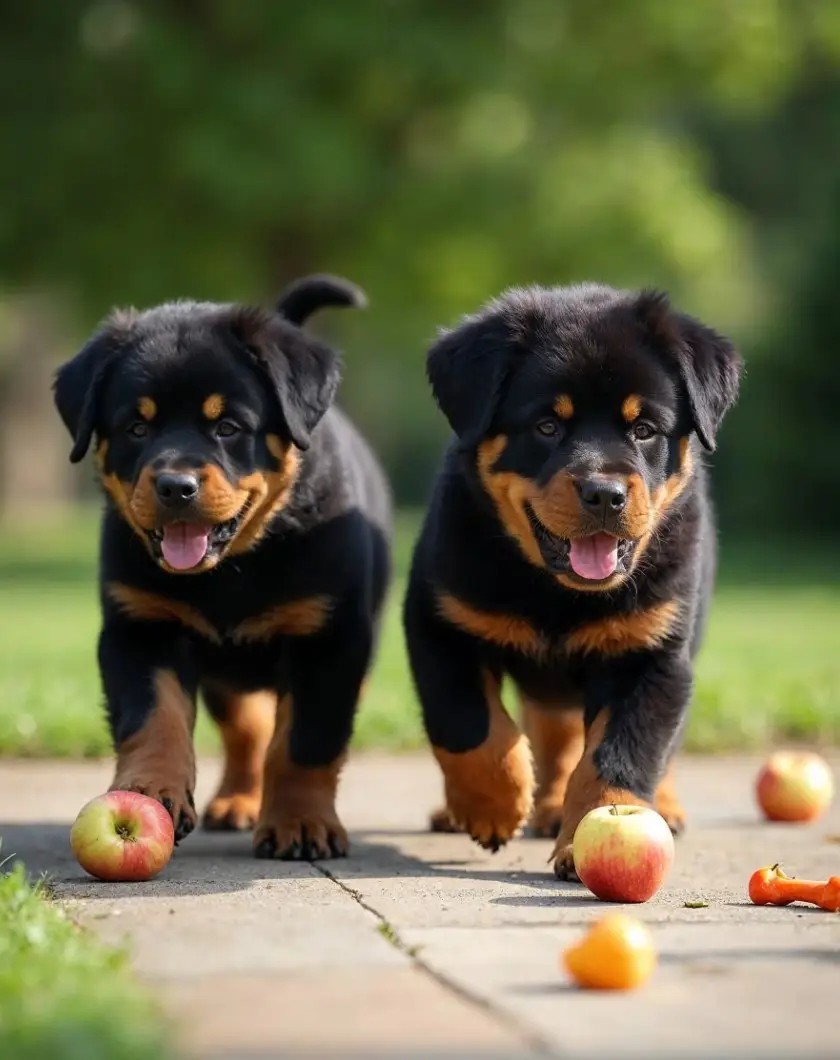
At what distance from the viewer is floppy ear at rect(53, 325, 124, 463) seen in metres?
4.43

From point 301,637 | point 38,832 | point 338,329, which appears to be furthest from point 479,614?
point 338,329

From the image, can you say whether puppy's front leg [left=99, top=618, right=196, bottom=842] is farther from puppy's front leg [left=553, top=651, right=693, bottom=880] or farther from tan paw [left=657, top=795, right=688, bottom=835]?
tan paw [left=657, top=795, right=688, bottom=835]

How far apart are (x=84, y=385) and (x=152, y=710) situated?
839mm

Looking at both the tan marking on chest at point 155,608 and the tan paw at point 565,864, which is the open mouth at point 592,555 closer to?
the tan paw at point 565,864

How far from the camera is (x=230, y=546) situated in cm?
439

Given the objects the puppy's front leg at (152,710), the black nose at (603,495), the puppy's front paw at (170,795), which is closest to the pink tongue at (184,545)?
the puppy's front leg at (152,710)

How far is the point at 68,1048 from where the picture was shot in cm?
221

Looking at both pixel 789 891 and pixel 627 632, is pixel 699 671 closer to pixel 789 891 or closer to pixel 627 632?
pixel 627 632

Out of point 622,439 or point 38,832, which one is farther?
point 38,832

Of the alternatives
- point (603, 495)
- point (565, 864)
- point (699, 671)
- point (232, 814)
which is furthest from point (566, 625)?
point (699, 671)

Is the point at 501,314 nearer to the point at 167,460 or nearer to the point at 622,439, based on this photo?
the point at 622,439

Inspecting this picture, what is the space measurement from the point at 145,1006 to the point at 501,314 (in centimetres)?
220

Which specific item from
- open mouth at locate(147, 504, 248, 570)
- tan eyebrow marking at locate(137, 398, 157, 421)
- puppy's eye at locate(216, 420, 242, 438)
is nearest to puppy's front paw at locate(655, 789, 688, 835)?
open mouth at locate(147, 504, 248, 570)

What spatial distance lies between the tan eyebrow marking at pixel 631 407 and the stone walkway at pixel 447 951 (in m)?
1.02
